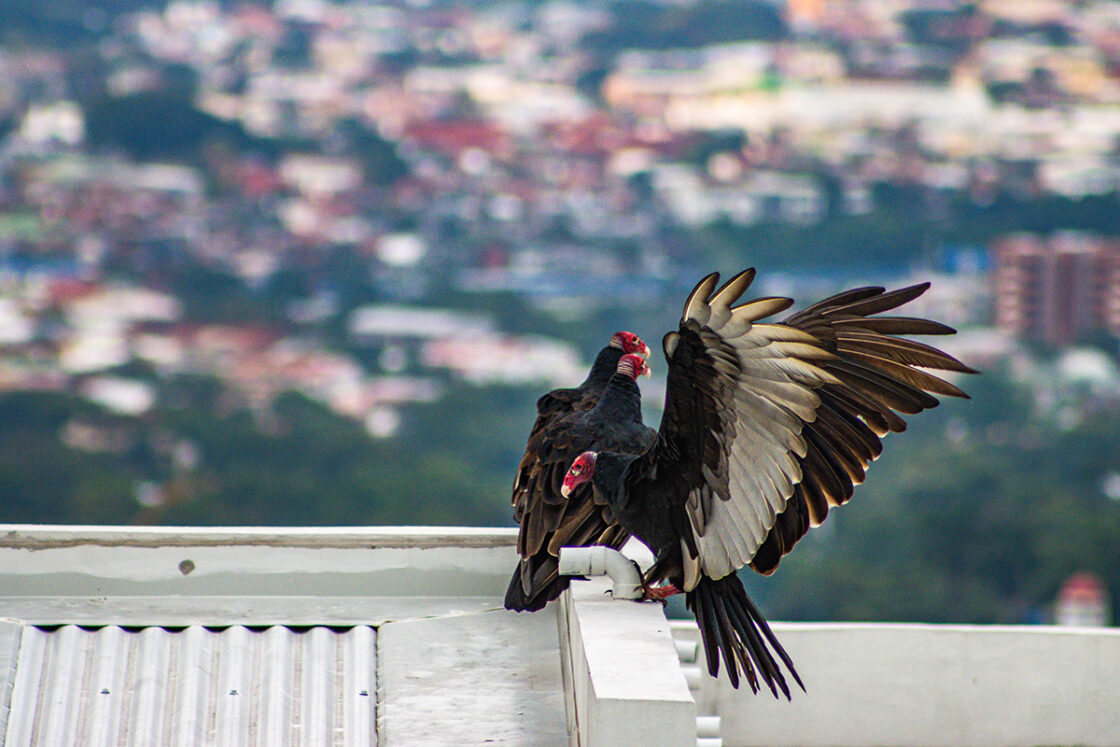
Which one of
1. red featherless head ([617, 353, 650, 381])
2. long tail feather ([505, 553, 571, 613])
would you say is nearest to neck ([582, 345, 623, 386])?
red featherless head ([617, 353, 650, 381])

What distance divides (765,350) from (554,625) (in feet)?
3.21

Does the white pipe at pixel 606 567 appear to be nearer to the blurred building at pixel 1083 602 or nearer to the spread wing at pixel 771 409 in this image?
the spread wing at pixel 771 409

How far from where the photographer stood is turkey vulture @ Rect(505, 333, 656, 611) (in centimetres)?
271

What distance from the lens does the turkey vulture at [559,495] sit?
2.71 m


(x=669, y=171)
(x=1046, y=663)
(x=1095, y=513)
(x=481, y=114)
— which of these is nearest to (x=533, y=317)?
(x=669, y=171)

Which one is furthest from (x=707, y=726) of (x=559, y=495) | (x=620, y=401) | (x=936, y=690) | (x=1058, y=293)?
(x=1058, y=293)

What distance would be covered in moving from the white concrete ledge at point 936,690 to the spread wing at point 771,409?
1.10 meters

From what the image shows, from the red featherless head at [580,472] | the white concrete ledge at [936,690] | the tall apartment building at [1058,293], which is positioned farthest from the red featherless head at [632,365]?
the tall apartment building at [1058,293]

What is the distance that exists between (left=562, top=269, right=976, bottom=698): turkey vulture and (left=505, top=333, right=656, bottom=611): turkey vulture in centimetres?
15

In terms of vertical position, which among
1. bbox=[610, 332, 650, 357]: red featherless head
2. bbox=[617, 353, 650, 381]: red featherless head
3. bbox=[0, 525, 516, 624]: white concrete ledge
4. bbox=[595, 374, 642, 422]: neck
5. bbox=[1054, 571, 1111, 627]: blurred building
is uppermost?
bbox=[610, 332, 650, 357]: red featherless head

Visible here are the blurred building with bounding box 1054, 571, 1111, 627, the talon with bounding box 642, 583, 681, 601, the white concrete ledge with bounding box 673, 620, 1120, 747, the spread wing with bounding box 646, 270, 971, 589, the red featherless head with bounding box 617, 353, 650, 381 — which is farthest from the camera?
the blurred building with bounding box 1054, 571, 1111, 627

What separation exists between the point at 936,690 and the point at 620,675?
1.54 meters

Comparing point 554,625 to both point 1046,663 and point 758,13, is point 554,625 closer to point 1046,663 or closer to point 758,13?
point 1046,663

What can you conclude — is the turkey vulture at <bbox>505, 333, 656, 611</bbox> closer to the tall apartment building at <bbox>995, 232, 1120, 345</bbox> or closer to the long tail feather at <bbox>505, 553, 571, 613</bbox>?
the long tail feather at <bbox>505, 553, 571, 613</bbox>
